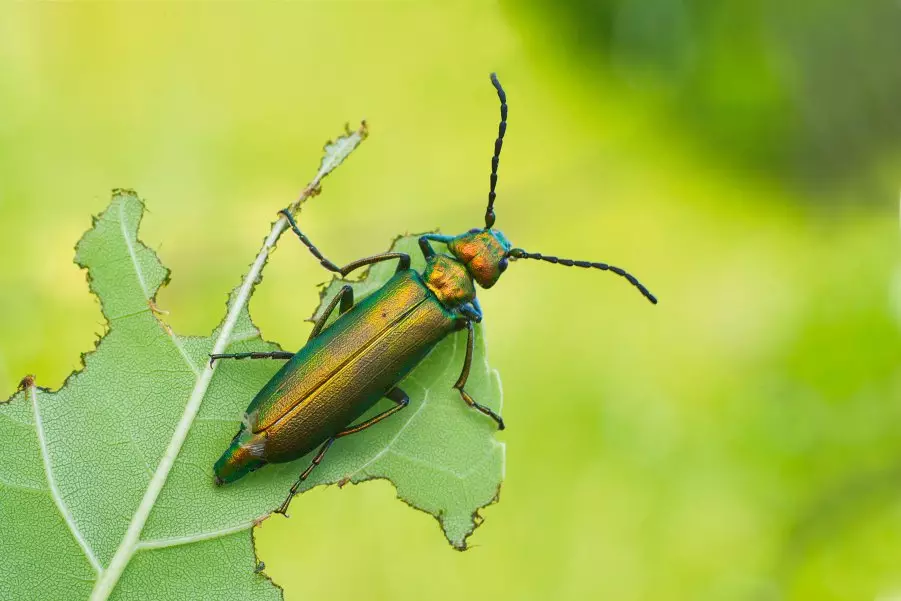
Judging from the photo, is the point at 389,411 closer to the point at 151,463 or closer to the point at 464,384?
the point at 464,384

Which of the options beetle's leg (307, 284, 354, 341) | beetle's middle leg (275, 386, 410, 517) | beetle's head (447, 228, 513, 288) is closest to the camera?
beetle's middle leg (275, 386, 410, 517)

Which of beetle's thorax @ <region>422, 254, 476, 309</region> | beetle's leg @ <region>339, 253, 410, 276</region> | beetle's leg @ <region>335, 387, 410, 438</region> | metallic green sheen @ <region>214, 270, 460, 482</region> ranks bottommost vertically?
beetle's leg @ <region>335, 387, 410, 438</region>

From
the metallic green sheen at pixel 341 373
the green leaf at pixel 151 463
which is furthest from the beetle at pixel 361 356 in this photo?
the green leaf at pixel 151 463

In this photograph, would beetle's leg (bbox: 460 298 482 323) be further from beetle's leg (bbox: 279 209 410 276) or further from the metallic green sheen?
beetle's leg (bbox: 279 209 410 276)

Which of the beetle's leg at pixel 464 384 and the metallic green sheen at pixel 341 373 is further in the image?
the beetle's leg at pixel 464 384

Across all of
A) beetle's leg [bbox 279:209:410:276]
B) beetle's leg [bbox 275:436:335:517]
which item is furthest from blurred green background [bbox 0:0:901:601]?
beetle's leg [bbox 275:436:335:517]

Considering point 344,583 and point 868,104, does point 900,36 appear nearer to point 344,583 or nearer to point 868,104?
point 868,104

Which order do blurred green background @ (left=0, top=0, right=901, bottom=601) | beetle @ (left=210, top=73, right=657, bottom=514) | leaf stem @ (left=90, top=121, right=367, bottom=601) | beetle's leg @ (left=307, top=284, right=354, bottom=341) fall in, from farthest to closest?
blurred green background @ (left=0, top=0, right=901, bottom=601) < beetle's leg @ (left=307, top=284, right=354, bottom=341) < beetle @ (left=210, top=73, right=657, bottom=514) < leaf stem @ (left=90, top=121, right=367, bottom=601)

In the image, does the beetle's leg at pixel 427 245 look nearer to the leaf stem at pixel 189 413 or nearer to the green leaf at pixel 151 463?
the leaf stem at pixel 189 413
